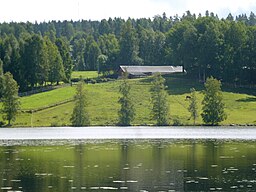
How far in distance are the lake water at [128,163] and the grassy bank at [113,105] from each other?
31256mm

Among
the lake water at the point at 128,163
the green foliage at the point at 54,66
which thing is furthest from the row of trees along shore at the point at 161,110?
the green foliage at the point at 54,66

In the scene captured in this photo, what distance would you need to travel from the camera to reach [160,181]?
58250mm

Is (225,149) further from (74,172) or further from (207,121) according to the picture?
(207,121)

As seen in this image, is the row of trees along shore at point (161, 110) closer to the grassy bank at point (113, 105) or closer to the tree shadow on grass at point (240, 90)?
the grassy bank at point (113, 105)

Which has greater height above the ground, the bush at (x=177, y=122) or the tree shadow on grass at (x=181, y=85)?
the tree shadow on grass at (x=181, y=85)

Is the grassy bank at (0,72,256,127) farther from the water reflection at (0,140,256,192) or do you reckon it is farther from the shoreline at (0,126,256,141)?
the water reflection at (0,140,256,192)

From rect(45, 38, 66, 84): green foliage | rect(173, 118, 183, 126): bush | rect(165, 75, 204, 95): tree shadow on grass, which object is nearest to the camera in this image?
rect(173, 118, 183, 126): bush

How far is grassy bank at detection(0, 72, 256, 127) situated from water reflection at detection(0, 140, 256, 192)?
49.2m

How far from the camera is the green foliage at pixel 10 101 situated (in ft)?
484

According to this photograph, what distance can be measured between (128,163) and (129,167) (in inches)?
145

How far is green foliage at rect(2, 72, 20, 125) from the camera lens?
147375 mm

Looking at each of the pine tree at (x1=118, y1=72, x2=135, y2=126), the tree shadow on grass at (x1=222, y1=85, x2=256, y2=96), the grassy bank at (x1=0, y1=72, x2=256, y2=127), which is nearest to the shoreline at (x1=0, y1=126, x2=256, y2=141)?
the pine tree at (x1=118, y1=72, x2=135, y2=126)

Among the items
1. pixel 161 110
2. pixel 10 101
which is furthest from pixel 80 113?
pixel 161 110

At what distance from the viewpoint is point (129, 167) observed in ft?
227
